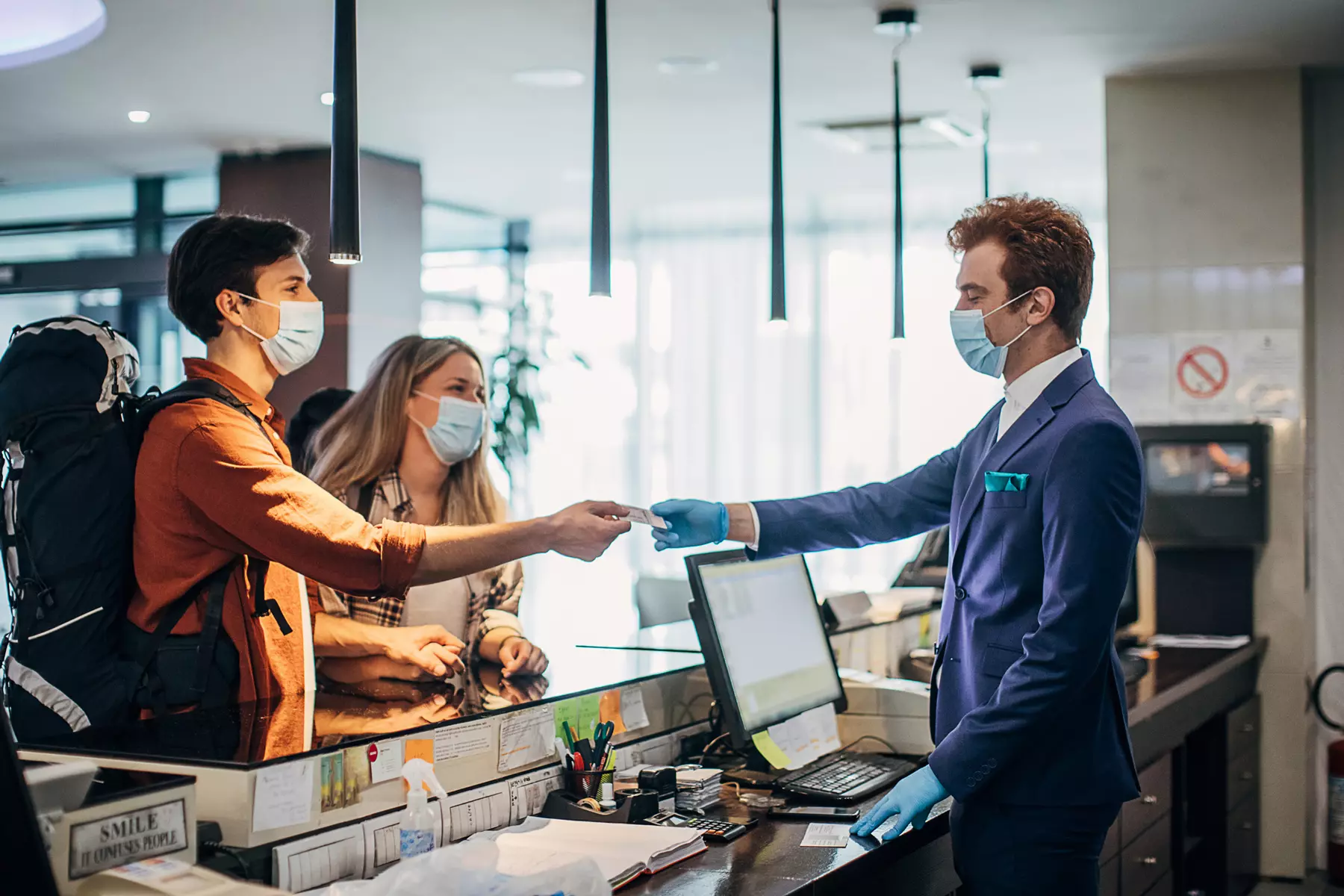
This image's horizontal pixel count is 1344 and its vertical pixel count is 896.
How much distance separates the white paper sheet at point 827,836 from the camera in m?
2.01

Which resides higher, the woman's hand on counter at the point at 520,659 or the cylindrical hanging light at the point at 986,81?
the cylindrical hanging light at the point at 986,81

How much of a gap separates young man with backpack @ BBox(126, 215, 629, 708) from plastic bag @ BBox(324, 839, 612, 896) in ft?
1.87

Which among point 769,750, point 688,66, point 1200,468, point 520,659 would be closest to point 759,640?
point 769,750

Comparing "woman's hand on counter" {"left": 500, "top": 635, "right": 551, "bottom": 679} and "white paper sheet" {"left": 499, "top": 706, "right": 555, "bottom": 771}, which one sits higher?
"woman's hand on counter" {"left": 500, "top": 635, "right": 551, "bottom": 679}

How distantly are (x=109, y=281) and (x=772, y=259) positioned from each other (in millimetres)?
4842

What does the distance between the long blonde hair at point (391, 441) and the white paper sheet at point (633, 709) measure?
2.72 feet

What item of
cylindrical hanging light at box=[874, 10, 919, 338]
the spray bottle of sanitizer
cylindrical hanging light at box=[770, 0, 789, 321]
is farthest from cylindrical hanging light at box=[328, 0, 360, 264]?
cylindrical hanging light at box=[874, 10, 919, 338]

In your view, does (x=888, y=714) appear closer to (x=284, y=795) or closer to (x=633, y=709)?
(x=633, y=709)

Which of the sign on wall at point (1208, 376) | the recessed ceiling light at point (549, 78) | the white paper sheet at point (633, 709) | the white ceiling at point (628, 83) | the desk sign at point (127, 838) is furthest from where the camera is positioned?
the recessed ceiling light at point (549, 78)

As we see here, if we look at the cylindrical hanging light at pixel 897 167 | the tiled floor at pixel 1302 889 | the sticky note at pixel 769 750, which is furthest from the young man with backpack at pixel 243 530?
the tiled floor at pixel 1302 889

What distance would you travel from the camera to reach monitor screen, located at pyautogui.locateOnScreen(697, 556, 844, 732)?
244 cm

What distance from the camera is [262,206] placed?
6.36m

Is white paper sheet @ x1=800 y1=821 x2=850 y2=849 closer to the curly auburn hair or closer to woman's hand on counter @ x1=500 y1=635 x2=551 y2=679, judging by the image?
woman's hand on counter @ x1=500 y1=635 x2=551 y2=679

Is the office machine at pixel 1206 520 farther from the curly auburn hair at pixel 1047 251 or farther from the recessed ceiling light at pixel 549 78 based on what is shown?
the curly auburn hair at pixel 1047 251
